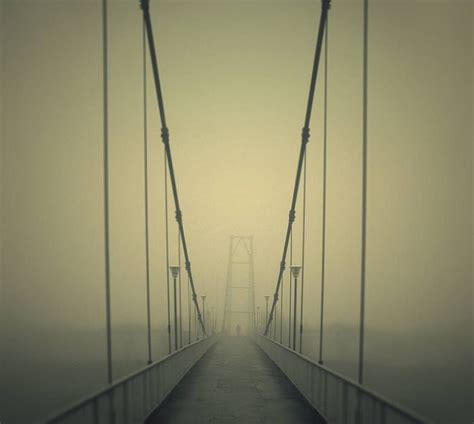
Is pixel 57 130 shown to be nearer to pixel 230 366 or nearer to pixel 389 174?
pixel 389 174

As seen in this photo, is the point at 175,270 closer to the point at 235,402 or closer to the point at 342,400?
the point at 235,402

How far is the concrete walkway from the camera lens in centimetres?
723


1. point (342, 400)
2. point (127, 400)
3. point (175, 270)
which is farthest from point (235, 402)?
point (175, 270)

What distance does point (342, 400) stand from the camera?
20.0ft

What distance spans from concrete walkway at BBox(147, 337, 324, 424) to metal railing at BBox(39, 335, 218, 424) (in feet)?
0.82

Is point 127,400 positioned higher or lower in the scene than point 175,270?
lower

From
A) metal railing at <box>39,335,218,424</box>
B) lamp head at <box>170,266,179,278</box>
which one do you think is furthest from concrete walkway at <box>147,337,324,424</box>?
lamp head at <box>170,266,179,278</box>

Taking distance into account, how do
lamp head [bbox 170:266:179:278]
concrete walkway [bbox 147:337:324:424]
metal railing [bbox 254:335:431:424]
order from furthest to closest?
lamp head [bbox 170:266:179:278] < concrete walkway [bbox 147:337:324:424] < metal railing [bbox 254:335:431:424]

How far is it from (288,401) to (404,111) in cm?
8317

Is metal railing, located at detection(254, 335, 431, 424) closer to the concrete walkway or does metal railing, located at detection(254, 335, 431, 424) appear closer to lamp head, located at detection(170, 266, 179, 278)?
the concrete walkway

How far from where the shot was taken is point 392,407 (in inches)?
174

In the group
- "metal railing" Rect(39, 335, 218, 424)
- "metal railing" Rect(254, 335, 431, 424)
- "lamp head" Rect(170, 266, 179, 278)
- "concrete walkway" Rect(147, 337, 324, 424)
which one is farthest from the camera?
"lamp head" Rect(170, 266, 179, 278)

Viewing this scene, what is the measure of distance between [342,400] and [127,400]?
236 centimetres

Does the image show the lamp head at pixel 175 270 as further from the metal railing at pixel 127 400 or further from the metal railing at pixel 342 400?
the metal railing at pixel 342 400
